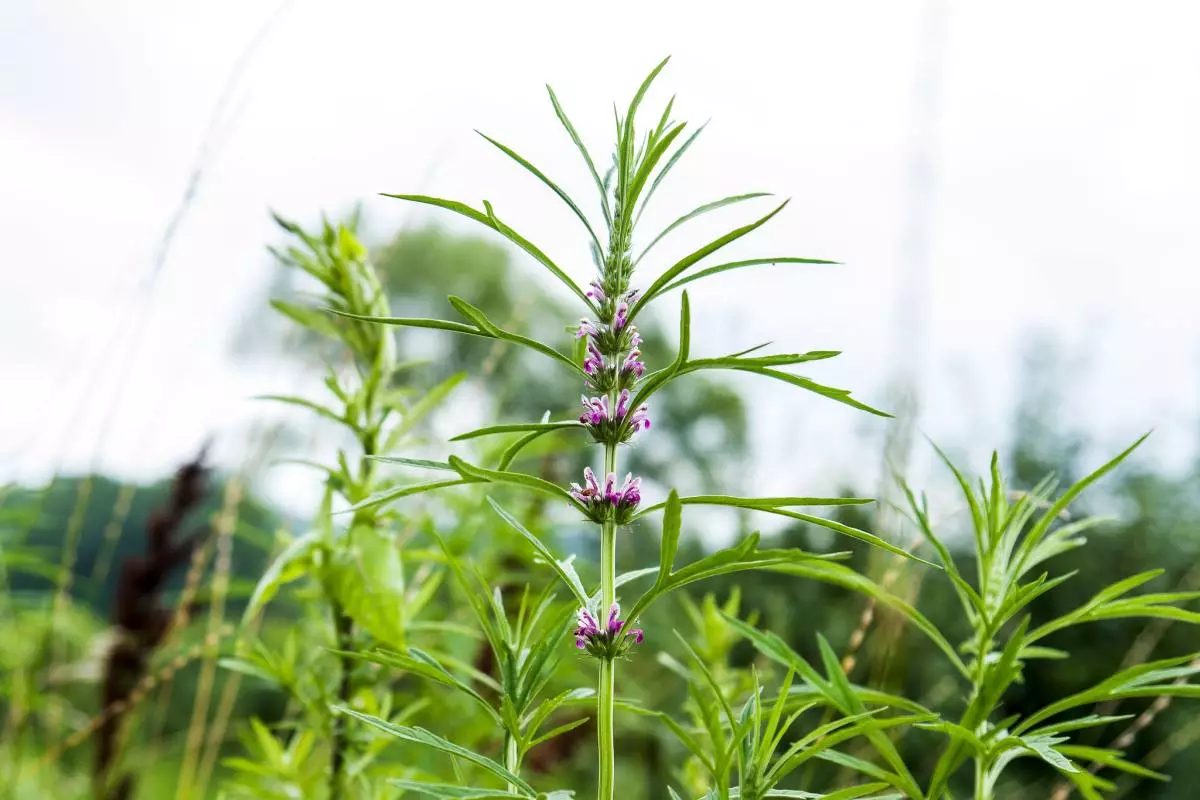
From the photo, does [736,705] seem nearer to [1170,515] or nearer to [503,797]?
[503,797]

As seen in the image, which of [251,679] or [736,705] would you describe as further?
[251,679]

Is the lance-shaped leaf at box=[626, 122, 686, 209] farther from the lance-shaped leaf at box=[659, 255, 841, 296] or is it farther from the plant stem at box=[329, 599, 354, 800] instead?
the plant stem at box=[329, 599, 354, 800]

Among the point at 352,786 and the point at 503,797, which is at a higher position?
the point at 503,797

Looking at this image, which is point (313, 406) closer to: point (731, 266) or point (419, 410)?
point (419, 410)

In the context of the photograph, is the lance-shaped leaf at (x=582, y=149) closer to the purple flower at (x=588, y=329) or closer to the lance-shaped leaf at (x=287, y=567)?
the purple flower at (x=588, y=329)

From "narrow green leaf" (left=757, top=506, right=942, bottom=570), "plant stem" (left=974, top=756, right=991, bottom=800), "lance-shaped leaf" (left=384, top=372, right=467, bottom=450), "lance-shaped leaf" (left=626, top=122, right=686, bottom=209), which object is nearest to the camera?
"narrow green leaf" (left=757, top=506, right=942, bottom=570)

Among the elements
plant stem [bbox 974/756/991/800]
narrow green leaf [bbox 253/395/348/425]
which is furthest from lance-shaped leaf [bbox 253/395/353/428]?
plant stem [bbox 974/756/991/800]

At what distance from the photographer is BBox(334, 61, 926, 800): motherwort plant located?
0.49 metres

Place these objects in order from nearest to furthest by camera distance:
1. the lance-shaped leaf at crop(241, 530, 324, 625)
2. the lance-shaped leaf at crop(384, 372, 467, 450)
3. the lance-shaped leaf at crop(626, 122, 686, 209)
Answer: the lance-shaped leaf at crop(626, 122, 686, 209) → the lance-shaped leaf at crop(241, 530, 324, 625) → the lance-shaped leaf at crop(384, 372, 467, 450)

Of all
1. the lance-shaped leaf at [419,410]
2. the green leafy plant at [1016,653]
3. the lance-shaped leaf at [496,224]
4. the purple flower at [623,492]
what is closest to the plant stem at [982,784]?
the green leafy plant at [1016,653]

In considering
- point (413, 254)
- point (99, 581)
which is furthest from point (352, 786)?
point (413, 254)

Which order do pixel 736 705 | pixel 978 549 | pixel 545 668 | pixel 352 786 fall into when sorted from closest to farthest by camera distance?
1. pixel 545 668
2. pixel 978 549
3. pixel 352 786
4. pixel 736 705

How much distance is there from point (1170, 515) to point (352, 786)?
14.3 feet

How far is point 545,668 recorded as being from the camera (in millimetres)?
586
